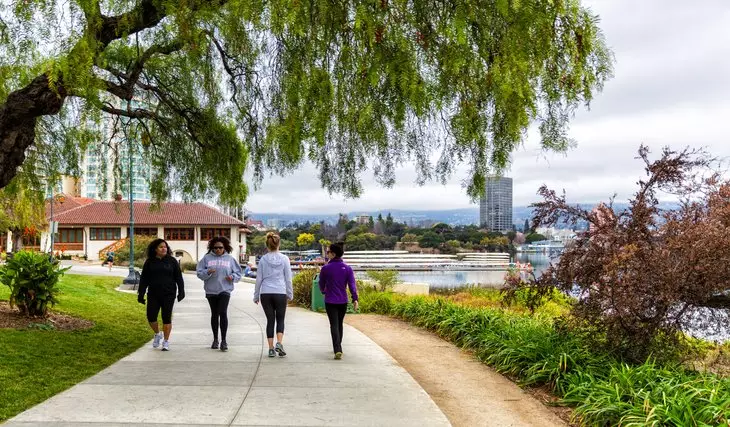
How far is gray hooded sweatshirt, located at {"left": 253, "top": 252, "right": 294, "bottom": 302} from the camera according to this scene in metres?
9.15

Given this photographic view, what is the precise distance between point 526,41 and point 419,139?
127 cm

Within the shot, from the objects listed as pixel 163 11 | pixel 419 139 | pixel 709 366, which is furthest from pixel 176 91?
pixel 709 366

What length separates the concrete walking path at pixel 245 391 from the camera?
591cm

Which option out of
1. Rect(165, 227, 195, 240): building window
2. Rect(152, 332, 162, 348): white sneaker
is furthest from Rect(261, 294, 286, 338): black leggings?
Rect(165, 227, 195, 240): building window

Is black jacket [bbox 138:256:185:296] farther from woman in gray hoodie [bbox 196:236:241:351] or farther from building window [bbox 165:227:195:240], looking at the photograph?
building window [bbox 165:227:195:240]

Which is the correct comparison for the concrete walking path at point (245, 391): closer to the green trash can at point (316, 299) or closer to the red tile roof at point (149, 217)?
the green trash can at point (316, 299)

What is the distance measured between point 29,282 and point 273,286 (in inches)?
205

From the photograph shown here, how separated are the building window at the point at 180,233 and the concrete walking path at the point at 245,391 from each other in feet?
174

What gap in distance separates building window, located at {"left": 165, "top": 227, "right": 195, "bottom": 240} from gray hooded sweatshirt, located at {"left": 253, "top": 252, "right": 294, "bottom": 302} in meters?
54.5

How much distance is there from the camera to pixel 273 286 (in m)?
9.14

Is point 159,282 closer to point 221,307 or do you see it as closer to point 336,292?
point 221,307

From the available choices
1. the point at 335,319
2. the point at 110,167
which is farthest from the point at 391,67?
the point at 110,167

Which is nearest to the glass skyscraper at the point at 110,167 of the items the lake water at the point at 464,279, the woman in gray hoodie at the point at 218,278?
the woman in gray hoodie at the point at 218,278

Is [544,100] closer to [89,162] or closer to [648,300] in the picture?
[648,300]
